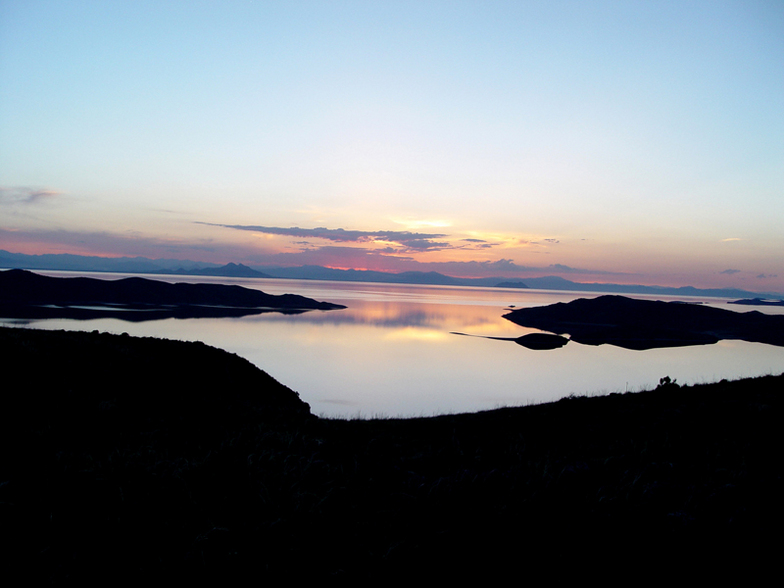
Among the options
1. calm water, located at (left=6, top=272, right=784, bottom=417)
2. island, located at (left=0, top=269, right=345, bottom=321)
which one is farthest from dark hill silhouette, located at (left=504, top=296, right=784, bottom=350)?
island, located at (left=0, top=269, right=345, bottom=321)

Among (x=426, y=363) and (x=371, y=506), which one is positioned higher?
(x=371, y=506)

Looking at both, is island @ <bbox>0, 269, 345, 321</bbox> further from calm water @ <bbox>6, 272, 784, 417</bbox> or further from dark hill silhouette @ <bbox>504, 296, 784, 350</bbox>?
dark hill silhouette @ <bbox>504, 296, 784, 350</bbox>

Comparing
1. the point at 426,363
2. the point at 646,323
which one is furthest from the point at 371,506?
the point at 646,323

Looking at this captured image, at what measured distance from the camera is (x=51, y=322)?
2680 inches

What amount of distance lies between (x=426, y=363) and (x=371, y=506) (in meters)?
49.4

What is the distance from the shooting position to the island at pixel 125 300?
89.4 m

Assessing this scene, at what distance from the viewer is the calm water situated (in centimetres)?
3753

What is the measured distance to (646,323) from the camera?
330ft

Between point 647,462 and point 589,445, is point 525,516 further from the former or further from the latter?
point 589,445

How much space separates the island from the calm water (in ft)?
52.7

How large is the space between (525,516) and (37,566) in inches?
207

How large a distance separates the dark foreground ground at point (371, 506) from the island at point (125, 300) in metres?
88.9

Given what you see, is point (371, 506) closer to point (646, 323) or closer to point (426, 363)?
point (426, 363)

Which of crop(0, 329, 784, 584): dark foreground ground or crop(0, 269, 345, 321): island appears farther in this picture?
crop(0, 269, 345, 321): island
